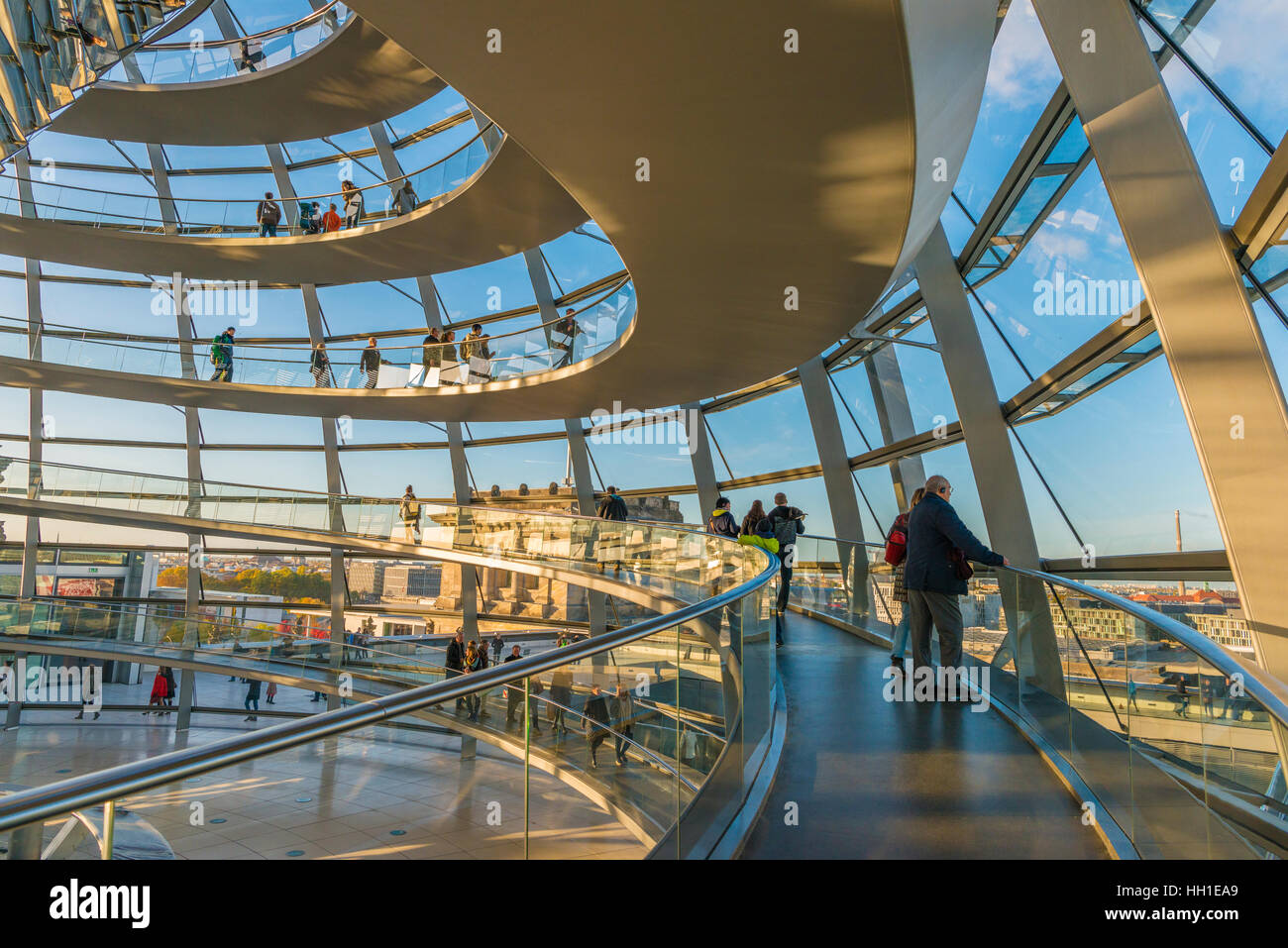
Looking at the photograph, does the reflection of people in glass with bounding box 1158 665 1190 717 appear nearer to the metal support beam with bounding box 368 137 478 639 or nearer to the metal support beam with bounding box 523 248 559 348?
the metal support beam with bounding box 523 248 559 348

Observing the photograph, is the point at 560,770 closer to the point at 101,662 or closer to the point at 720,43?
the point at 720,43

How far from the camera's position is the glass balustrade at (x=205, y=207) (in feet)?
59.8

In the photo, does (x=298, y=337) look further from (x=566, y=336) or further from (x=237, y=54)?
(x=566, y=336)

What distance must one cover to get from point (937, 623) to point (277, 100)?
18.2m

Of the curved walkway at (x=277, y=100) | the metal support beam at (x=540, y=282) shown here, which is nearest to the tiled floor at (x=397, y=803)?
Answer: the curved walkway at (x=277, y=100)

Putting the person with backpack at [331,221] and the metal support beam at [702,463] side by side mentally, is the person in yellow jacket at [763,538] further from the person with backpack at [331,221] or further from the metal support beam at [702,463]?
the person with backpack at [331,221]

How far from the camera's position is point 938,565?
6777mm

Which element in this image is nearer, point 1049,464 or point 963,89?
point 963,89

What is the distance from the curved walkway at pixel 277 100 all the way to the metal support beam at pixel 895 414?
1075cm

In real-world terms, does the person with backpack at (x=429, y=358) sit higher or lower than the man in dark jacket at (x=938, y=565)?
higher

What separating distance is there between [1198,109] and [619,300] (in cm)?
858
